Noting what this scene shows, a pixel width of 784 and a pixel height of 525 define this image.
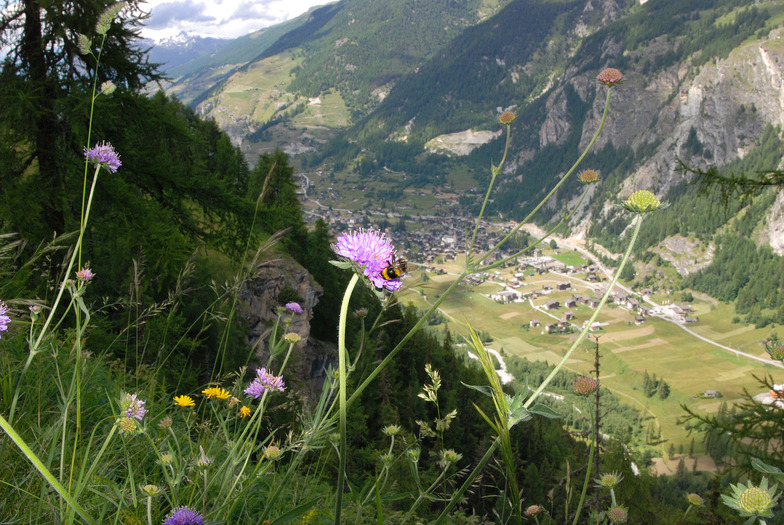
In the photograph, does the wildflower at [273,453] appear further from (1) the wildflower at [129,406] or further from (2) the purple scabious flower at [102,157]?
(2) the purple scabious flower at [102,157]

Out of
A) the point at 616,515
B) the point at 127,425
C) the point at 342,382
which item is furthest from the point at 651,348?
the point at 342,382

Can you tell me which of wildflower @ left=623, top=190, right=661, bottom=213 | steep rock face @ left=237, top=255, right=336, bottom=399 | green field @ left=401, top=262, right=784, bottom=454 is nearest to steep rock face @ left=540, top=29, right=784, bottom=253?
green field @ left=401, top=262, right=784, bottom=454

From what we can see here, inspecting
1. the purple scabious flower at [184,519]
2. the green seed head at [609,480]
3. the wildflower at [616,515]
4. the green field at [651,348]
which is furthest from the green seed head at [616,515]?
the green field at [651,348]

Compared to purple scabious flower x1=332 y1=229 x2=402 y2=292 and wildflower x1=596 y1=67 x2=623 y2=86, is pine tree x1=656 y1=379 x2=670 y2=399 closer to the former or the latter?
wildflower x1=596 y1=67 x2=623 y2=86

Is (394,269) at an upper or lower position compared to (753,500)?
upper

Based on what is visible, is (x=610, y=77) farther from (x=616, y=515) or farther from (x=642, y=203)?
(x=616, y=515)

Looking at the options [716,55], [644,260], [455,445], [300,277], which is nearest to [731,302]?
[644,260]

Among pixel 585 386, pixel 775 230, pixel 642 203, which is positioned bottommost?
pixel 775 230
